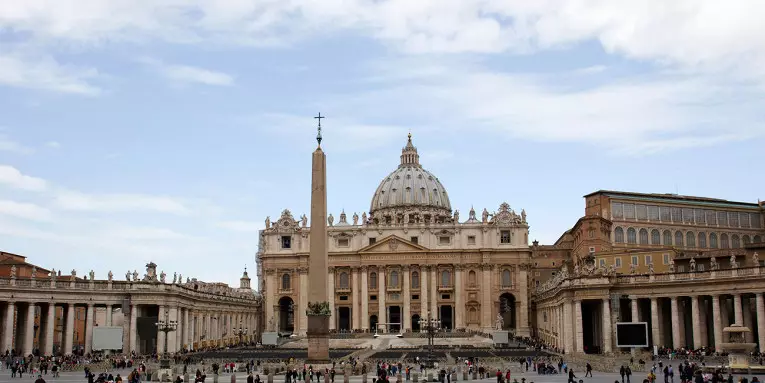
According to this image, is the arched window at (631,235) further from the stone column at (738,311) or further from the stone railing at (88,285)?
the stone railing at (88,285)

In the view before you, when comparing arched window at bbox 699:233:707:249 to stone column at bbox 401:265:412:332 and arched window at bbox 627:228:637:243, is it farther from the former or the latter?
stone column at bbox 401:265:412:332

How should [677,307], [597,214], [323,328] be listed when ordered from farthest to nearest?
[597,214] < [677,307] < [323,328]

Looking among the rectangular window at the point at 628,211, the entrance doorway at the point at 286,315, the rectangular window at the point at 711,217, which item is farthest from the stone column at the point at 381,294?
the rectangular window at the point at 711,217

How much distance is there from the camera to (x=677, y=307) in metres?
61.5

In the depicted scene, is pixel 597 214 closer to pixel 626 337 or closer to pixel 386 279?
pixel 386 279

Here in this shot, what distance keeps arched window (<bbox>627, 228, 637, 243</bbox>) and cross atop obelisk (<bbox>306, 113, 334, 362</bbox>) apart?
217 ft

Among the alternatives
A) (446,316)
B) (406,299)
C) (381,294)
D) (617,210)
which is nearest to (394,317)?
(406,299)

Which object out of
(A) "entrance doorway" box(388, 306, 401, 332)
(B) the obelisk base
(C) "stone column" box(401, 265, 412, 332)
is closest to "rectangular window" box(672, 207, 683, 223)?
(C) "stone column" box(401, 265, 412, 332)

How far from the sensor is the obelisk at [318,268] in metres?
39.9

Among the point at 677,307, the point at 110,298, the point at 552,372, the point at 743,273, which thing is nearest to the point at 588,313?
the point at 677,307

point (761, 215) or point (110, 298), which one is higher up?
point (761, 215)

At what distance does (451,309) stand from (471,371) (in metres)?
Answer: 67.6

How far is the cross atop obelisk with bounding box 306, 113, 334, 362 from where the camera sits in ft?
131

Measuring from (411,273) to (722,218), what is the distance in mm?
38997
